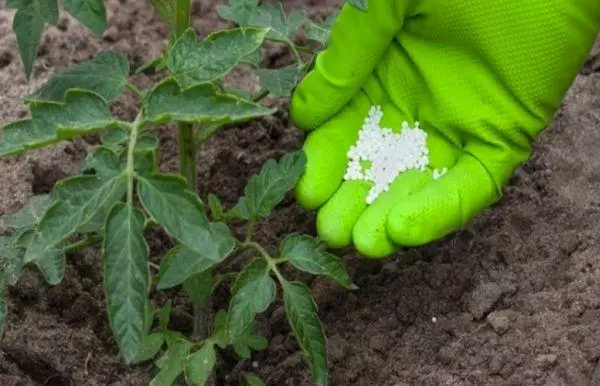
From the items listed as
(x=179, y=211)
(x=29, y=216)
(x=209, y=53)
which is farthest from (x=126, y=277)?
(x=29, y=216)

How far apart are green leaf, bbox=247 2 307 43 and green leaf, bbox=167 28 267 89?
0.33m

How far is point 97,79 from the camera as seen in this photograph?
1236 millimetres

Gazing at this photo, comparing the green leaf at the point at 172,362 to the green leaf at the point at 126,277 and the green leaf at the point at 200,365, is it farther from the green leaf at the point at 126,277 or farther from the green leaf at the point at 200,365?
the green leaf at the point at 126,277

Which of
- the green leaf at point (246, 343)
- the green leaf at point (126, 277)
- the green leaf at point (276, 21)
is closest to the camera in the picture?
the green leaf at point (126, 277)

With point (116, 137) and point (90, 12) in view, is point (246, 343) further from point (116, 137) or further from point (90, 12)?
point (90, 12)

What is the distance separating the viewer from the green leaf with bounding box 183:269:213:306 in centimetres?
133

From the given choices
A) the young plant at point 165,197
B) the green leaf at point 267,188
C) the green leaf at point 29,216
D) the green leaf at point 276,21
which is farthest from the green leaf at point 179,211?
the green leaf at point 276,21

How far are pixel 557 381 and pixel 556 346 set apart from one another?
59mm

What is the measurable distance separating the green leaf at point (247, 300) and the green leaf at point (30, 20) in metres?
0.38

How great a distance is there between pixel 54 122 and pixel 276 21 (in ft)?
1.76

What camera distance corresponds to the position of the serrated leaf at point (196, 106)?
107 cm

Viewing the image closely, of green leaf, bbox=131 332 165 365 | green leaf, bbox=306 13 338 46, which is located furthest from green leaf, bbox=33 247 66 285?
green leaf, bbox=306 13 338 46

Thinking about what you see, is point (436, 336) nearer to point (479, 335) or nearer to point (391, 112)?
point (479, 335)

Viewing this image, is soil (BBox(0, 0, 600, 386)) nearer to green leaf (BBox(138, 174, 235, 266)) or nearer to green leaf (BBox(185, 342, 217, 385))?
green leaf (BBox(185, 342, 217, 385))
